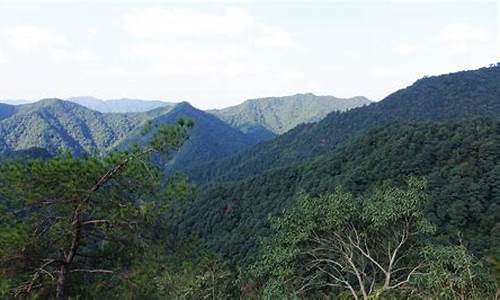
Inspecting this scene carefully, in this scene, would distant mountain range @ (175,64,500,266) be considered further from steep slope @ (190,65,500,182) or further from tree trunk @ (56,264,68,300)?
tree trunk @ (56,264,68,300)

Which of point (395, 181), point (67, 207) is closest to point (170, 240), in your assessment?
point (67, 207)

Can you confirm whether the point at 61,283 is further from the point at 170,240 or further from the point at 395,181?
the point at 395,181

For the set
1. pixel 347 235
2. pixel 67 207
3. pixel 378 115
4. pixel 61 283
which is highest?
pixel 67 207

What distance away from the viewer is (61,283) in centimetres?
867

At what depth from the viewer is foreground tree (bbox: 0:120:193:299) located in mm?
8688

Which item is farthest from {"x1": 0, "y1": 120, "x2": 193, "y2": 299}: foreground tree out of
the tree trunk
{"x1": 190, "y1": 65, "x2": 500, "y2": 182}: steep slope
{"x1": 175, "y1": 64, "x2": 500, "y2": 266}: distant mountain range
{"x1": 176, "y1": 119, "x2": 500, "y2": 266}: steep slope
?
{"x1": 190, "y1": 65, "x2": 500, "y2": 182}: steep slope

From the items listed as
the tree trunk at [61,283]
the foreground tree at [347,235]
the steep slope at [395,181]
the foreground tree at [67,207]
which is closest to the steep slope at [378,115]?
the steep slope at [395,181]

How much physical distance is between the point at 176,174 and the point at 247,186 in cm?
6479

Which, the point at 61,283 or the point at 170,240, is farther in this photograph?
the point at 170,240

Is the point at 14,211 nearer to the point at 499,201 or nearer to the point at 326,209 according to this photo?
the point at 326,209

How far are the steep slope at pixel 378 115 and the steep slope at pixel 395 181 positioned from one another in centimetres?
3658

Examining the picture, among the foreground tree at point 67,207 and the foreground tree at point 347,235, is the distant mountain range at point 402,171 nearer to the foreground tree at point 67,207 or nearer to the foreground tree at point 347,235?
the foreground tree at point 347,235

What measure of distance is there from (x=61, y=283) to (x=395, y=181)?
1644 inches

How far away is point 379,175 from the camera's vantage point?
49.7 metres
